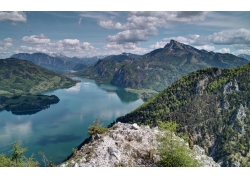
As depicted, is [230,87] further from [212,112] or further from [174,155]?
[174,155]

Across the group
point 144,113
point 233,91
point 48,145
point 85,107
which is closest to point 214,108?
point 233,91

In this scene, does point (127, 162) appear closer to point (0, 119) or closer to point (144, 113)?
point (144, 113)

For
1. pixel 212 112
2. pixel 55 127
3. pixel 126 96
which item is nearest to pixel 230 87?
pixel 212 112

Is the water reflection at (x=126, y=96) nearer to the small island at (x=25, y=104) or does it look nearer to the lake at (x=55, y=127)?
the lake at (x=55, y=127)

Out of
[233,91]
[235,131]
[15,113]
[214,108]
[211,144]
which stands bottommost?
[15,113]

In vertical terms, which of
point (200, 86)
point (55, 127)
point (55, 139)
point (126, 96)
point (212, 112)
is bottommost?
point (55, 139)

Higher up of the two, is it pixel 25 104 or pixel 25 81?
pixel 25 81

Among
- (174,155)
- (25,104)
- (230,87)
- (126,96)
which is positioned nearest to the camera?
(174,155)
